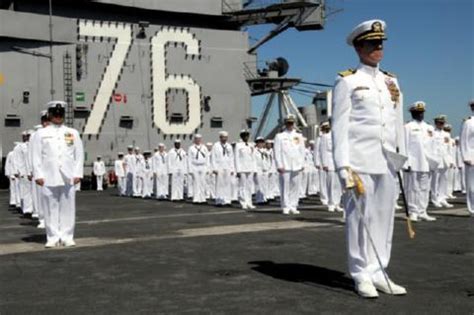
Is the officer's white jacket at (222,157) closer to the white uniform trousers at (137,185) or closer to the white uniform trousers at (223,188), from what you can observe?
the white uniform trousers at (223,188)

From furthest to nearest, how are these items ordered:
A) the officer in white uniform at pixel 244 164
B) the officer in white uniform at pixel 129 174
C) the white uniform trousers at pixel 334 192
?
the officer in white uniform at pixel 129 174 < the officer in white uniform at pixel 244 164 < the white uniform trousers at pixel 334 192

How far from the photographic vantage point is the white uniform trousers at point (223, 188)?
16344 mm

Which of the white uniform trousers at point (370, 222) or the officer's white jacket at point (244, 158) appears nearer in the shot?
the white uniform trousers at point (370, 222)

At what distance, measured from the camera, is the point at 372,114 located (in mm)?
5113

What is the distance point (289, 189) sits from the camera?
12977 mm

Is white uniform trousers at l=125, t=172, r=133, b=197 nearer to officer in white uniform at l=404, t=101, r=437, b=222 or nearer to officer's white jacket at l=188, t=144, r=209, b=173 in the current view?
officer's white jacket at l=188, t=144, r=209, b=173

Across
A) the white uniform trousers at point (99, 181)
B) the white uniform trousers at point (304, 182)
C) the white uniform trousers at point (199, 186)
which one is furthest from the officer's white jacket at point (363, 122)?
the white uniform trousers at point (99, 181)

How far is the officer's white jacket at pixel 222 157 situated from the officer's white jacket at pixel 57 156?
798 centimetres

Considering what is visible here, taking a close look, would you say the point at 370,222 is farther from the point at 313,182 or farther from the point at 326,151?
the point at 313,182

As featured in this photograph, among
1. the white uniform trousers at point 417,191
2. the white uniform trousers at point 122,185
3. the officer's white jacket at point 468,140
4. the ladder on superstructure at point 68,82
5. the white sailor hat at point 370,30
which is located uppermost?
the ladder on superstructure at point 68,82

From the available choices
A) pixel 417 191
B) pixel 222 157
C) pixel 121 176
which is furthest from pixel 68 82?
pixel 417 191

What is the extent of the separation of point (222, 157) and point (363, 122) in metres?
11.8

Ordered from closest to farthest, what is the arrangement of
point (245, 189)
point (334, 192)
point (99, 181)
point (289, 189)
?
point (289, 189) → point (334, 192) → point (245, 189) → point (99, 181)

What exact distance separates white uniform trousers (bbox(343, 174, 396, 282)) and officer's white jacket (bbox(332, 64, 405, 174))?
4.9 inches
